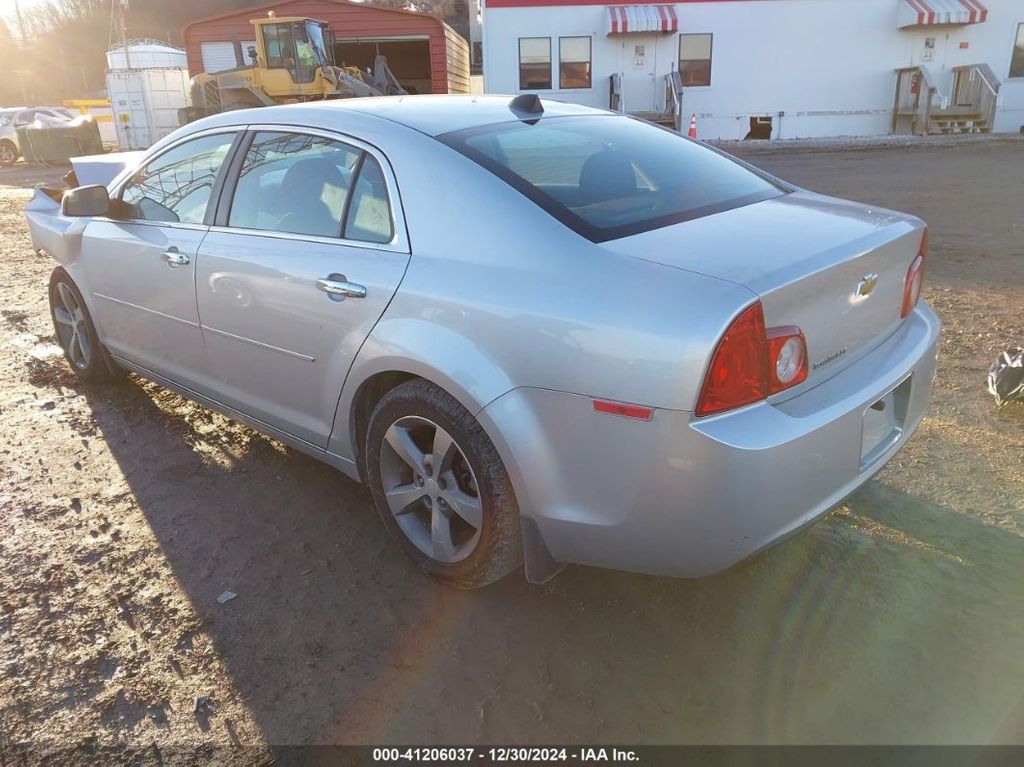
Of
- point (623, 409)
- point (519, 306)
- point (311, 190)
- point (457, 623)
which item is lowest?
point (457, 623)

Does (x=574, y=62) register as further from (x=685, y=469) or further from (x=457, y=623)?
(x=685, y=469)

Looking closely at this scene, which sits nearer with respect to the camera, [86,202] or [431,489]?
[431,489]

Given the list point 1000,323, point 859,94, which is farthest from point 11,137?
point 1000,323

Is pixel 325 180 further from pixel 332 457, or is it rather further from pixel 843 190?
pixel 843 190

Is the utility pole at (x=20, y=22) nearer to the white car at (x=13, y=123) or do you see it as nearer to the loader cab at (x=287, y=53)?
the white car at (x=13, y=123)

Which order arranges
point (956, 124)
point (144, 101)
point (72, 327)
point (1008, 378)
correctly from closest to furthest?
point (1008, 378) → point (72, 327) → point (956, 124) → point (144, 101)

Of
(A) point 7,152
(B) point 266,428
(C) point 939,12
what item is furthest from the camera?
(A) point 7,152

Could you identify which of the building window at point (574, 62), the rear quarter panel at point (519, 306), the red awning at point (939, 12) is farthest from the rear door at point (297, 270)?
the red awning at point (939, 12)

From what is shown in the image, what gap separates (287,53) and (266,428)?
2409 centimetres

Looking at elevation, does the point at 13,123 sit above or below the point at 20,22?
below

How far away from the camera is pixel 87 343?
15.2 feet

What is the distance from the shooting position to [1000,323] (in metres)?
5.25

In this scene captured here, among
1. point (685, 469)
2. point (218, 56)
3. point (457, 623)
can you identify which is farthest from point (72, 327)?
Result: point (218, 56)

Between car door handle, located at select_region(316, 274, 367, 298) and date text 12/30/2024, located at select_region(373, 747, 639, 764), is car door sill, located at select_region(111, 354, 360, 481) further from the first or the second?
date text 12/30/2024, located at select_region(373, 747, 639, 764)
